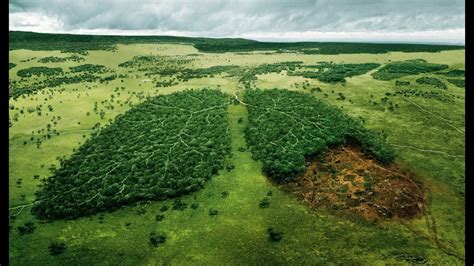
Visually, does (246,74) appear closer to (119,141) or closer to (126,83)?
(126,83)

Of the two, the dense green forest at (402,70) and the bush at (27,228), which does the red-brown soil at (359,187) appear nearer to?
the bush at (27,228)

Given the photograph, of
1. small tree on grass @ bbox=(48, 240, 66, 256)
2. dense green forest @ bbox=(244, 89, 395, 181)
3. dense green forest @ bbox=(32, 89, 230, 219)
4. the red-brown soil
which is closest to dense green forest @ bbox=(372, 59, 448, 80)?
dense green forest @ bbox=(244, 89, 395, 181)

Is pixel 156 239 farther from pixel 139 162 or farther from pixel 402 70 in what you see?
pixel 402 70

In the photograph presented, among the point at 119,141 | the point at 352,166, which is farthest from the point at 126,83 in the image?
the point at 352,166

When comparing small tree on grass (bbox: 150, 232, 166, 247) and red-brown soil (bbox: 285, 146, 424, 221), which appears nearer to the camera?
small tree on grass (bbox: 150, 232, 166, 247)

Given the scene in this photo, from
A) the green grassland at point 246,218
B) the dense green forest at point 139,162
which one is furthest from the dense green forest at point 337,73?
the dense green forest at point 139,162

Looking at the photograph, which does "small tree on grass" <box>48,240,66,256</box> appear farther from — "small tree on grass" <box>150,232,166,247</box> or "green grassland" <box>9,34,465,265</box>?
"small tree on grass" <box>150,232,166,247</box>
